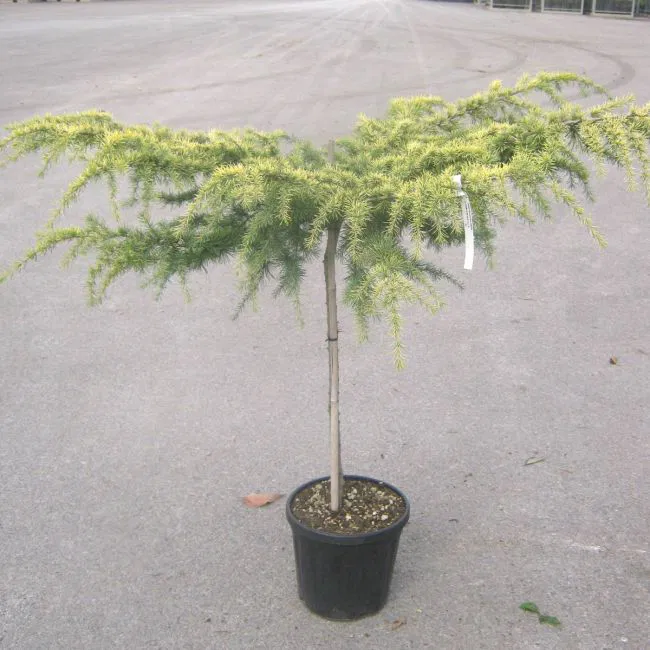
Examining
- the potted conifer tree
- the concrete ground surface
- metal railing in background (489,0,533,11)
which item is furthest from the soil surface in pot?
metal railing in background (489,0,533,11)

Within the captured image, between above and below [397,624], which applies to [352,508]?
above

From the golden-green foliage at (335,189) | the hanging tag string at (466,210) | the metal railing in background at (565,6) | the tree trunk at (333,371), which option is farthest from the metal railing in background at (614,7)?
the hanging tag string at (466,210)

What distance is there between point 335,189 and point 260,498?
2169 millimetres

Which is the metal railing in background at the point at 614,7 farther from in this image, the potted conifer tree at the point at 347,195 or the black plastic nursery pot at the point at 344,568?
the black plastic nursery pot at the point at 344,568

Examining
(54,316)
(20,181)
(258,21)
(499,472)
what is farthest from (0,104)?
(258,21)

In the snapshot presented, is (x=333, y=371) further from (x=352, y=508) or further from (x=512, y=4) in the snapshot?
(x=512, y=4)

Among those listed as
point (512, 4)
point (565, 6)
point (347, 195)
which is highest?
point (347, 195)

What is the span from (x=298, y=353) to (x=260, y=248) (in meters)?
3.24

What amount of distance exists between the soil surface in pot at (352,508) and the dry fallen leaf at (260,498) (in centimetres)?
68

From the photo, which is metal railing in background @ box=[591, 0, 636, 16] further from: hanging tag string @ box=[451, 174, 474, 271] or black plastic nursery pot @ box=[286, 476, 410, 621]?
hanging tag string @ box=[451, 174, 474, 271]

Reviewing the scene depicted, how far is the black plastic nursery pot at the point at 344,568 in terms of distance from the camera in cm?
399

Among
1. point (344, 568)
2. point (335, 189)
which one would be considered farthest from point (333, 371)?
point (335, 189)

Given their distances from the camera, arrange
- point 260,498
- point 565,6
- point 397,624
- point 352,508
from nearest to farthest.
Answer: point 397,624 < point 352,508 < point 260,498 < point 565,6

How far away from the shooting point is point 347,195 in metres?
3.46
